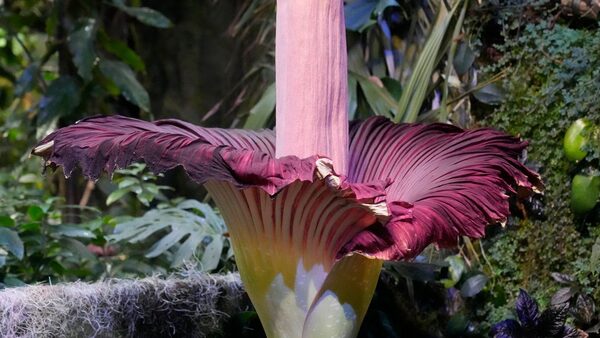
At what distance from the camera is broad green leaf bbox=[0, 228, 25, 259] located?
1.29 m

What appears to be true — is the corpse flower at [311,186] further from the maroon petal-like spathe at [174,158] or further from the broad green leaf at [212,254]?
the broad green leaf at [212,254]

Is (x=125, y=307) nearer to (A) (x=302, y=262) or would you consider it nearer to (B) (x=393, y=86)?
(A) (x=302, y=262)

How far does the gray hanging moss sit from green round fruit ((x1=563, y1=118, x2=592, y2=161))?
601 millimetres

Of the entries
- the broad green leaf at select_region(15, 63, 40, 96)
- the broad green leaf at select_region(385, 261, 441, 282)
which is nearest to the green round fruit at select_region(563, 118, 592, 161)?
the broad green leaf at select_region(385, 261, 441, 282)

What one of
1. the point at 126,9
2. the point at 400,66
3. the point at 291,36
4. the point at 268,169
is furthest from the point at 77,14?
the point at 268,169

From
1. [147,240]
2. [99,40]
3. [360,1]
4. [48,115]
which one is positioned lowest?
[147,240]

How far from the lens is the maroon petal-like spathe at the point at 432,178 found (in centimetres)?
80

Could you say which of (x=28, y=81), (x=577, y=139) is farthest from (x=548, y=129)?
(x=28, y=81)

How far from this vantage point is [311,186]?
0.81 m

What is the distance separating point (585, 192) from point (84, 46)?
5.23ft

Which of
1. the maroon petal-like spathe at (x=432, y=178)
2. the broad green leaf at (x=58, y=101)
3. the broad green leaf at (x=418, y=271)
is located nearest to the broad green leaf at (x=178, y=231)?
the broad green leaf at (x=418, y=271)

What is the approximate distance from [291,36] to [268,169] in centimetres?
23

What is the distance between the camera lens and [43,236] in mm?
1490

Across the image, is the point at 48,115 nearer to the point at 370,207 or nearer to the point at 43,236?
the point at 43,236
